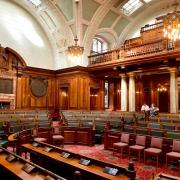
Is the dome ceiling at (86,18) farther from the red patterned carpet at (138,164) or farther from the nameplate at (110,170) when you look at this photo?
the nameplate at (110,170)

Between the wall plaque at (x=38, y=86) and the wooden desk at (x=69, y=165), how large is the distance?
10240 mm

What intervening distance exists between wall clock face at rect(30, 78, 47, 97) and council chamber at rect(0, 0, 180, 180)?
0.07 m

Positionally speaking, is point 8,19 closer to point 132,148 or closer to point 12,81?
point 12,81

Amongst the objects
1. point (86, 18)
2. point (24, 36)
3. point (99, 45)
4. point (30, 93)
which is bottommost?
point (30, 93)

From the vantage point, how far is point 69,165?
Answer: 343 centimetres

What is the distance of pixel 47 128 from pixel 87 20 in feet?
30.0

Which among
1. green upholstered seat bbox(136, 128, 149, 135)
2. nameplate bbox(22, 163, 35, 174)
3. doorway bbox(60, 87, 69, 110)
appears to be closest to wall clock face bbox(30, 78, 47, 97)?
doorway bbox(60, 87, 69, 110)

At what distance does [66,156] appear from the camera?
12.5 feet

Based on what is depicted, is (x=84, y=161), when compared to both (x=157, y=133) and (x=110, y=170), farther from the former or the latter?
(x=157, y=133)

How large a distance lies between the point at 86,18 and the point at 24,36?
175 inches

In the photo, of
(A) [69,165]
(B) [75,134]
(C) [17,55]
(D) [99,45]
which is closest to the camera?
(A) [69,165]

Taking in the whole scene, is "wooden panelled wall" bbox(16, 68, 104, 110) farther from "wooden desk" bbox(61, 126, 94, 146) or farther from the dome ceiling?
"wooden desk" bbox(61, 126, 94, 146)

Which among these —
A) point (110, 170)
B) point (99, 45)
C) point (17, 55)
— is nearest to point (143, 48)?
point (99, 45)

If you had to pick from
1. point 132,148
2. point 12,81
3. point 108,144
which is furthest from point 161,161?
point 12,81
